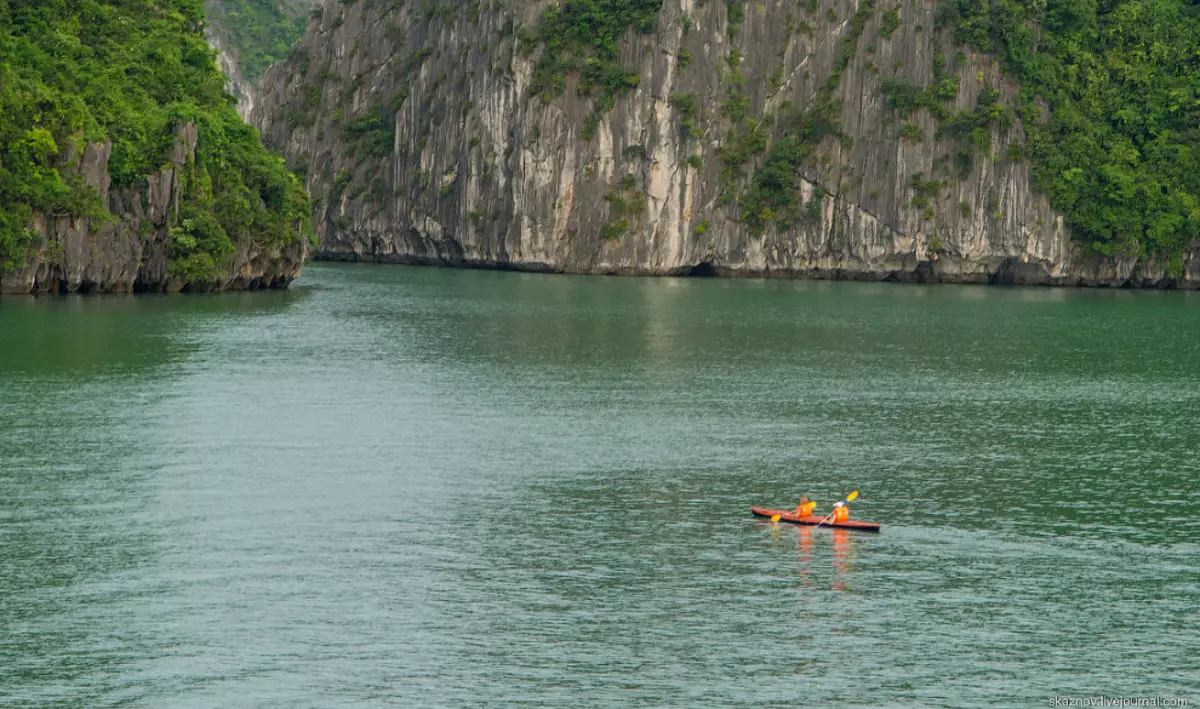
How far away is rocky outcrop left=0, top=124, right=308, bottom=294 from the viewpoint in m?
79.2

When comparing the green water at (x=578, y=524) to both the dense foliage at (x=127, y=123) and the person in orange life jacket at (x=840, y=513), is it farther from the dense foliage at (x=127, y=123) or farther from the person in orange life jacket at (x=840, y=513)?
the dense foliage at (x=127, y=123)

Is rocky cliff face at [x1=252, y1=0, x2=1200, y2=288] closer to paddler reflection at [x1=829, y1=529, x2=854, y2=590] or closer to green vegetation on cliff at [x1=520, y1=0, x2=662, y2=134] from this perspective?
green vegetation on cliff at [x1=520, y1=0, x2=662, y2=134]

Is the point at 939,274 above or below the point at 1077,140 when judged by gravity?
below

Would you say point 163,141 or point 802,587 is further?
point 163,141

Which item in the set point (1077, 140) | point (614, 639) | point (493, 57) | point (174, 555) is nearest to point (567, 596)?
point (614, 639)

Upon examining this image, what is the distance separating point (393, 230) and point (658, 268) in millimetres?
24251

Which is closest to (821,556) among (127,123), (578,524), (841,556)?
(841,556)

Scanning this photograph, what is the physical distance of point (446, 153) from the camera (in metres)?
135

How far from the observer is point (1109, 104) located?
395ft

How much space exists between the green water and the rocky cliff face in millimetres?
54348

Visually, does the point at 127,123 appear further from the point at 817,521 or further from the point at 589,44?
the point at 817,521

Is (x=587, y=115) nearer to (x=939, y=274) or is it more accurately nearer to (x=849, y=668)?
(x=939, y=274)

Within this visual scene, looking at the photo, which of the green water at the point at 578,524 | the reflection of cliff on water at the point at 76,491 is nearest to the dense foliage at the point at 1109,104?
the green water at the point at 578,524

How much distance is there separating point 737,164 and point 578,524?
94262 millimetres
